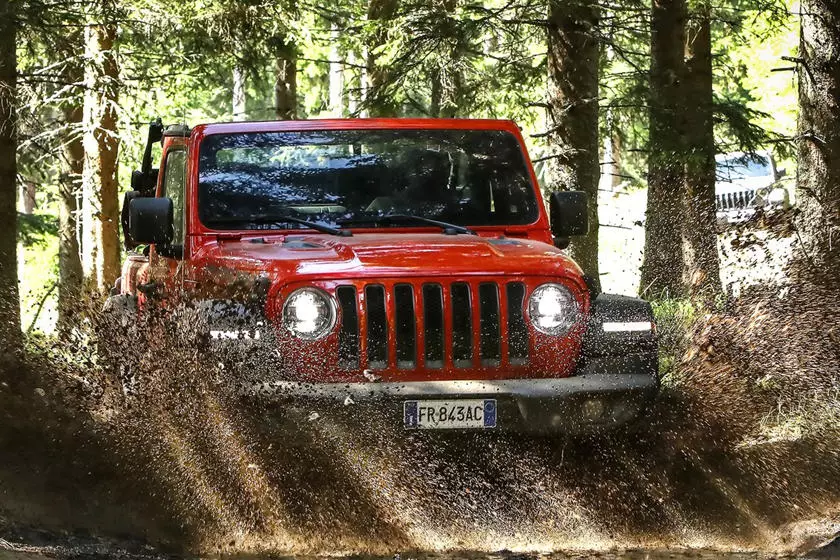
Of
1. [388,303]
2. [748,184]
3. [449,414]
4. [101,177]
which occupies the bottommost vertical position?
[449,414]

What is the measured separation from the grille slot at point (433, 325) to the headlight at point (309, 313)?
0.46 meters

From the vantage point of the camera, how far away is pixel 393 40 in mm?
14188

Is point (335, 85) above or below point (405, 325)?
above

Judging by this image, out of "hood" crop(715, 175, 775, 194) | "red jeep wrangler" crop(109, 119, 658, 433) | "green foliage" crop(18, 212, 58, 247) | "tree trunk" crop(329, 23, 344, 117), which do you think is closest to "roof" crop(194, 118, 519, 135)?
"red jeep wrangler" crop(109, 119, 658, 433)

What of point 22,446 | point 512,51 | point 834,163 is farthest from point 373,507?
point 512,51

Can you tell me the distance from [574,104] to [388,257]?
669 centimetres

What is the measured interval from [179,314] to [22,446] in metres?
1.28

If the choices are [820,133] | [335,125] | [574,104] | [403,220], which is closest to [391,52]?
[574,104]

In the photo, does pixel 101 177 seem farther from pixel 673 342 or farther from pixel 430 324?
pixel 430 324

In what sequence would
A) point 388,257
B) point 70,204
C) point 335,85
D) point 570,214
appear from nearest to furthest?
point 388,257, point 570,214, point 70,204, point 335,85

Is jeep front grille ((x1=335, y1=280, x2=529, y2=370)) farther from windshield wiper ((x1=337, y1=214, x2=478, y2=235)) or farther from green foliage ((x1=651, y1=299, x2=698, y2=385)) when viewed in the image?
green foliage ((x1=651, y1=299, x2=698, y2=385))

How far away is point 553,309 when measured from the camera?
626 cm

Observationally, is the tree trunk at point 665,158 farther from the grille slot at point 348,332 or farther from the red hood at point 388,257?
the grille slot at point 348,332

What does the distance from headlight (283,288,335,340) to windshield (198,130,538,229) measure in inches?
49.0
